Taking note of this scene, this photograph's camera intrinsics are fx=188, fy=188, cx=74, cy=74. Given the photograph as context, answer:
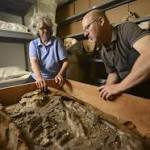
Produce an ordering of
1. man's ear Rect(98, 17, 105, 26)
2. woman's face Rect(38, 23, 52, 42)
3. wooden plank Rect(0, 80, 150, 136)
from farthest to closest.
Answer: woman's face Rect(38, 23, 52, 42) < man's ear Rect(98, 17, 105, 26) < wooden plank Rect(0, 80, 150, 136)

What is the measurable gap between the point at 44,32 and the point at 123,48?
2.48ft

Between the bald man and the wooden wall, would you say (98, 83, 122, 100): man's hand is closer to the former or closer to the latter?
the bald man

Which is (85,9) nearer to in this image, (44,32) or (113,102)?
(44,32)

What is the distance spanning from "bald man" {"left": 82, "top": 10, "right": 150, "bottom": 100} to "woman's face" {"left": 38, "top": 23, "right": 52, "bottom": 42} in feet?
1.79

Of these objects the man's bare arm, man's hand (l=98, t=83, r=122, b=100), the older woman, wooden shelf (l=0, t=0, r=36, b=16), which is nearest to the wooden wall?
wooden shelf (l=0, t=0, r=36, b=16)

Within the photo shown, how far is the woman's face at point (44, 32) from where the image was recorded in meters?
1.52

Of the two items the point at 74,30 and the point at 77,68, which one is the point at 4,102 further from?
the point at 74,30

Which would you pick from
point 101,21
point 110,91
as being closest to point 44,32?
point 101,21

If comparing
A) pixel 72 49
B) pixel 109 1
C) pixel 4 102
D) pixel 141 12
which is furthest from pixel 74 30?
pixel 4 102

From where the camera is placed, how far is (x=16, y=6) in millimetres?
2096

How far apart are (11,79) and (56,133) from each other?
1.27m

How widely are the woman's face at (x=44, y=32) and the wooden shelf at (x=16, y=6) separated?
2.13 feet

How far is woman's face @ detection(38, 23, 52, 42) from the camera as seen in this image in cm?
152

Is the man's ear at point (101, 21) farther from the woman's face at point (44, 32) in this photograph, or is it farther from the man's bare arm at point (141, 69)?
the woman's face at point (44, 32)
